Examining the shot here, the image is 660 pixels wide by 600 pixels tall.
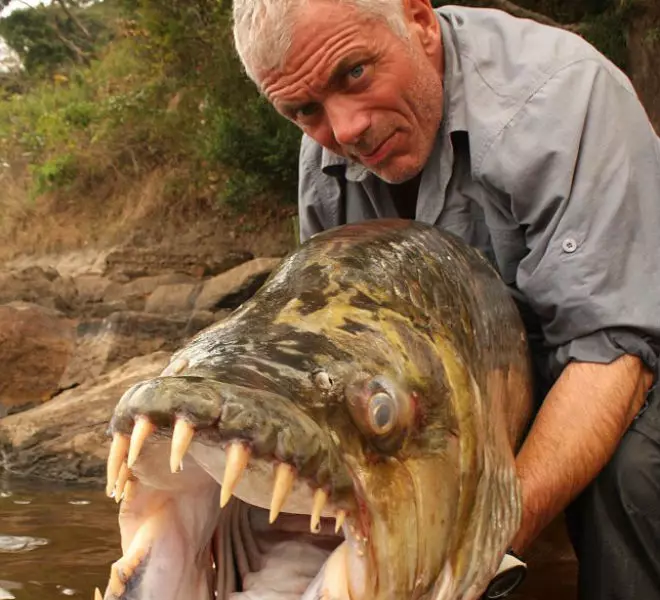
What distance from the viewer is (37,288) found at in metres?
10.3

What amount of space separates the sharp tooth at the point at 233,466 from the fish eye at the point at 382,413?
1.00ft

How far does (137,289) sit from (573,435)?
28.7 feet

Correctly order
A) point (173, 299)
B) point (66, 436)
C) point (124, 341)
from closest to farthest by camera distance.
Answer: point (66, 436) < point (124, 341) < point (173, 299)

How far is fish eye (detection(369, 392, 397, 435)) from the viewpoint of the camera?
1.52m

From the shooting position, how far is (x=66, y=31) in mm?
20250

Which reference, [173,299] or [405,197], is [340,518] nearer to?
[405,197]

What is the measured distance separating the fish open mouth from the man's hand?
1.93 feet

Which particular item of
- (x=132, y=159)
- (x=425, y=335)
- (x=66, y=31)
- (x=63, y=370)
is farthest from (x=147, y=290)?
(x=66, y=31)

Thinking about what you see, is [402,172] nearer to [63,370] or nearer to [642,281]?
[642,281]

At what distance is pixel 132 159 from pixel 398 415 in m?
13.8

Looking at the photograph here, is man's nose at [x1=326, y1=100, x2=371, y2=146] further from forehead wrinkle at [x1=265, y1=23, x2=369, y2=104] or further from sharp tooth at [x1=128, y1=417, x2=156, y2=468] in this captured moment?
sharp tooth at [x1=128, y1=417, x2=156, y2=468]

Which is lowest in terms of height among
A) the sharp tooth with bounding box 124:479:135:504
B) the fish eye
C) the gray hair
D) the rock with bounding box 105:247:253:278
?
the rock with bounding box 105:247:253:278

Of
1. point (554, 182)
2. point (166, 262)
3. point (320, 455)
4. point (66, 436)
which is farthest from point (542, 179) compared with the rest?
point (166, 262)

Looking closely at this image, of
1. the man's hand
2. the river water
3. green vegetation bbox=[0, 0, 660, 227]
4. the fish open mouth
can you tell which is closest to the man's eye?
the man's hand
